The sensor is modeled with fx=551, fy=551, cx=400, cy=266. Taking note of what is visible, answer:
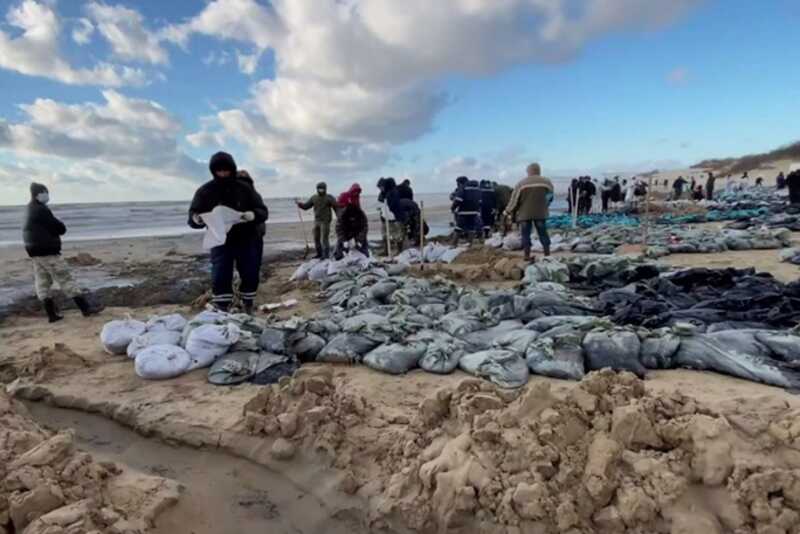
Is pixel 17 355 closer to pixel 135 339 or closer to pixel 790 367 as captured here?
pixel 135 339

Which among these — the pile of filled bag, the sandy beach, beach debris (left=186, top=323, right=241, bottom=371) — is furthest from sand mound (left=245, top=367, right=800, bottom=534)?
beach debris (left=186, top=323, right=241, bottom=371)

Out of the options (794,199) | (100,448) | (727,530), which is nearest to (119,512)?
(100,448)

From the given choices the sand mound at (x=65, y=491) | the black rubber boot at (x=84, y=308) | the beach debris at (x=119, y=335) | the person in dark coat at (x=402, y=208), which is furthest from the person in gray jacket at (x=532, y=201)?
the sand mound at (x=65, y=491)

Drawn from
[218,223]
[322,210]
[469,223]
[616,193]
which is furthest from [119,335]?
[616,193]

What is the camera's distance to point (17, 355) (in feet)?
17.6

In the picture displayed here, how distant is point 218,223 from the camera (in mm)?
5473

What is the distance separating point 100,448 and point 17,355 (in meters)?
2.68

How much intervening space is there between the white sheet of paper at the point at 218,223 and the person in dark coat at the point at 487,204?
320 inches

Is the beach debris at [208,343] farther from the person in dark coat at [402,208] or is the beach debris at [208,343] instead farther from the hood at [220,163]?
the person in dark coat at [402,208]

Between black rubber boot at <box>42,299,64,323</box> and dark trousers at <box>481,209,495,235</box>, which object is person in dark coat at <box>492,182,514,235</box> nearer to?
dark trousers at <box>481,209,495,235</box>

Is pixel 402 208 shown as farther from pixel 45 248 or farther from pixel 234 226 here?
pixel 45 248

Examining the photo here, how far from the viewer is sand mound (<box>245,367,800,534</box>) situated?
7.23 ft

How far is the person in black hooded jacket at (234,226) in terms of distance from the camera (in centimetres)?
556

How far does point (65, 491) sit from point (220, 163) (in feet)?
12.2
